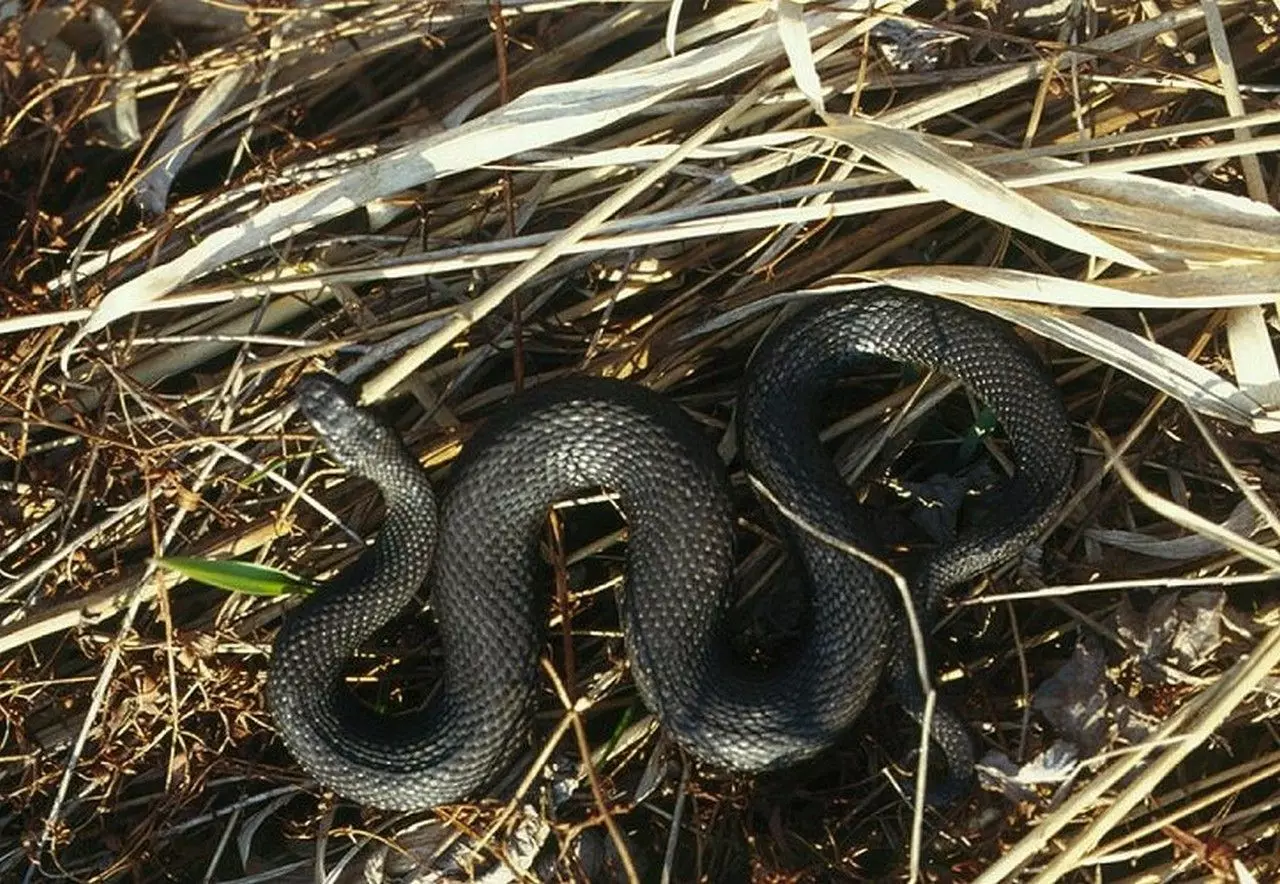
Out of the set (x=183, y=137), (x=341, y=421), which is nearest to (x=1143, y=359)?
(x=341, y=421)

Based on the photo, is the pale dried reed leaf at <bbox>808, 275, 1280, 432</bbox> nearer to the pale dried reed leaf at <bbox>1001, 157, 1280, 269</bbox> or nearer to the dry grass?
the dry grass

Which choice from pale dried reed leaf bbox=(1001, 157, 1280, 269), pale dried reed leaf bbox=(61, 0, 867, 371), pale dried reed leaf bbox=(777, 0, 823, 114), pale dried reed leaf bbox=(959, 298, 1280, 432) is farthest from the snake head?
pale dried reed leaf bbox=(1001, 157, 1280, 269)

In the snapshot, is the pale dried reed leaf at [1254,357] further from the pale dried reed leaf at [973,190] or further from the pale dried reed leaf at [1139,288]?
the pale dried reed leaf at [973,190]

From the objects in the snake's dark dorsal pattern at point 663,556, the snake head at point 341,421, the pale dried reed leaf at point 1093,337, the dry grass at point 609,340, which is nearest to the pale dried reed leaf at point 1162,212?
the dry grass at point 609,340

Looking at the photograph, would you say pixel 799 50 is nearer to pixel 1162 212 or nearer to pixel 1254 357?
pixel 1162 212

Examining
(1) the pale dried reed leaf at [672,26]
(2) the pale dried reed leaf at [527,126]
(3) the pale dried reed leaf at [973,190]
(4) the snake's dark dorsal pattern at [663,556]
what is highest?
(1) the pale dried reed leaf at [672,26]

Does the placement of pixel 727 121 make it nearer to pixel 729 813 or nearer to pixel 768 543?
pixel 768 543
